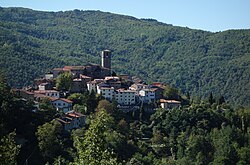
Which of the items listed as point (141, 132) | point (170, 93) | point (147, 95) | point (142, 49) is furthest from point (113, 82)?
point (142, 49)

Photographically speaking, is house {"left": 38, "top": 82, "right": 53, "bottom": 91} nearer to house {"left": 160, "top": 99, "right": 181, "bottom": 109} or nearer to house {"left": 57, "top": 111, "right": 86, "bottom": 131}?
house {"left": 57, "top": 111, "right": 86, "bottom": 131}

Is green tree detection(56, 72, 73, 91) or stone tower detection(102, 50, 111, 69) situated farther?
stone tower detection(102, 50, 111, 69)

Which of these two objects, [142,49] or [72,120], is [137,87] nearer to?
[72,120]

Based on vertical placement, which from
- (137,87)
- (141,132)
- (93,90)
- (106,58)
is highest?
(106,58)

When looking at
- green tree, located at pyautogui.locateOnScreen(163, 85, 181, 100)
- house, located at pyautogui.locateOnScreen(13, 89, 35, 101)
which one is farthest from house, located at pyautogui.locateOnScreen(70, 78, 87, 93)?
green tree, located at pyautogui.locateOnScreen(163, 85, 181, 100)

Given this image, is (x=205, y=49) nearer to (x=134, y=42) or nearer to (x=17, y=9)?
(x=134, y=42)

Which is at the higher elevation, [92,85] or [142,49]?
[142,49]

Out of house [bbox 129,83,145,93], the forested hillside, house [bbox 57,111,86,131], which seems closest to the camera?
house [bbox 57,111,86,131]
